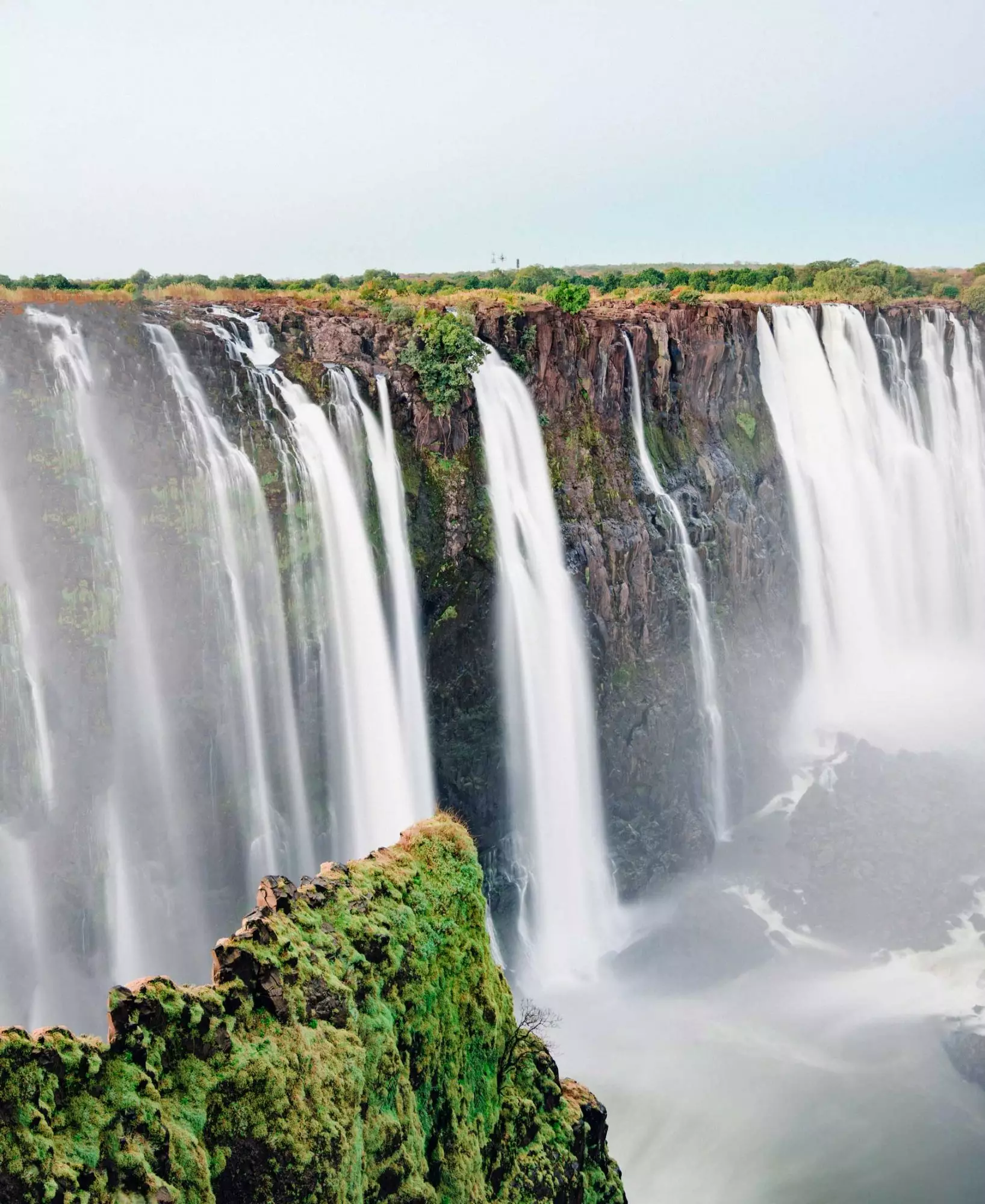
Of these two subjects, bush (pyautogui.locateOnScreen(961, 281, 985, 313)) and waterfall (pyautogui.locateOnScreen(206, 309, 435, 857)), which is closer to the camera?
waterfall (pyautogui.locateOnScreen(206, 309, 435, 857))

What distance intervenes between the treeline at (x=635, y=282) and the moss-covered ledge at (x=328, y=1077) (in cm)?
2177

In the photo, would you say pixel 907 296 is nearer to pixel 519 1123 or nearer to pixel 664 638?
pixel 664 638

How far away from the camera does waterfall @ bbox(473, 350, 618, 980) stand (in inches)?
1057

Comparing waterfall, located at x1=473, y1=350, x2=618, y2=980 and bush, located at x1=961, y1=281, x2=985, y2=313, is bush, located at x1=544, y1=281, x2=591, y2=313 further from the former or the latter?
bush, located at x1=961, y1=281, x2=985, y2=313

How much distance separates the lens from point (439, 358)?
26.6 metres

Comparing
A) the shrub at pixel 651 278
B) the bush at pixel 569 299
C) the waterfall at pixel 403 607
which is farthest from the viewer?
the shrub at pixel 651 278

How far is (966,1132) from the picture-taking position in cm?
2047

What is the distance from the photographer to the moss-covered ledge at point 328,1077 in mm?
8203

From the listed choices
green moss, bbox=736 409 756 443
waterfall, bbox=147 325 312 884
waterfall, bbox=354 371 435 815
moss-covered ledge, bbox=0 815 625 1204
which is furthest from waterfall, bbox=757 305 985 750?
moss-covered ledge, bbox=0 815 625 1204

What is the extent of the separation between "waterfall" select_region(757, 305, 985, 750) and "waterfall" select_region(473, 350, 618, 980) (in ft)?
37.4

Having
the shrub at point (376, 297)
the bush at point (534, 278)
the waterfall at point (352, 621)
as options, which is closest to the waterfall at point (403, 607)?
the waterfall at point (352, 621)

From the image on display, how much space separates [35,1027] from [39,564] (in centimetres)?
901

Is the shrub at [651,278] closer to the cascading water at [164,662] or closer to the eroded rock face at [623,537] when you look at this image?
the eroded rock face at [623,537]

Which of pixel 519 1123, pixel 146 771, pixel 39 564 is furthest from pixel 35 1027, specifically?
pixel 519 1123
